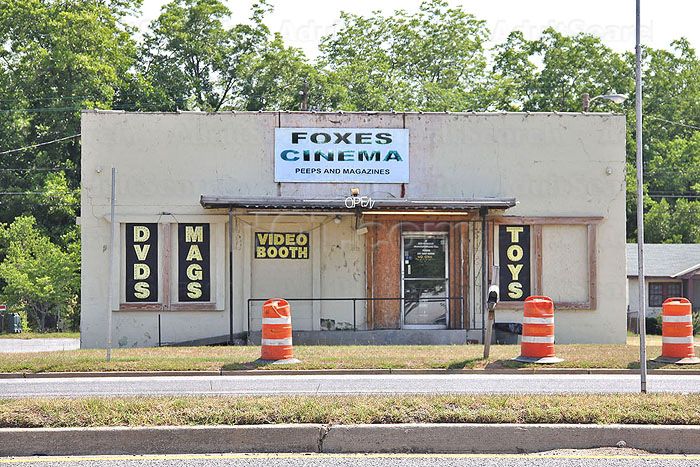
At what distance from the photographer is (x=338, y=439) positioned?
9180 millimetres

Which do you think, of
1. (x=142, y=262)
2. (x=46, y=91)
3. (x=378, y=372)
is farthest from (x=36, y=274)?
(x=378, y=372)

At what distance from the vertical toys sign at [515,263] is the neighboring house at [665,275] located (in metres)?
26.4

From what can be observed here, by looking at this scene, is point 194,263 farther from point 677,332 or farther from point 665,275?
point 665,275

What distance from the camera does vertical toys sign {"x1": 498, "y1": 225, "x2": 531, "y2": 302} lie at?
2462 centimetres

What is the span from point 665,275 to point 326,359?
35194mm

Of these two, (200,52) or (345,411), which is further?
(200,52)

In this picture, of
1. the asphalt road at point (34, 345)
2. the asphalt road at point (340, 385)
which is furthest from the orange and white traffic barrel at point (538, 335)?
the asphalt road at point (34, 345)

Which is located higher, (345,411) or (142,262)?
(142,262)

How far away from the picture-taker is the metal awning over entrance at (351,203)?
22.4 metres

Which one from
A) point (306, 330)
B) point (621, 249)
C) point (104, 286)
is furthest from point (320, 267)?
point (621, 249)

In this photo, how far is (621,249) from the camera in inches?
972

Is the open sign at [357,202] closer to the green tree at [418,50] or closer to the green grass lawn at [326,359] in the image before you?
the green grass lawn at [326,359]

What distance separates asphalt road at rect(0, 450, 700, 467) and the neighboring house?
4195 centimetres

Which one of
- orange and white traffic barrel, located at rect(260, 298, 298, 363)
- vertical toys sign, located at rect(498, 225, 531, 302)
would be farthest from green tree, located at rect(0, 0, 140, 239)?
orange and white traffic barrel, located at rect(260, 298, 298, 363)
